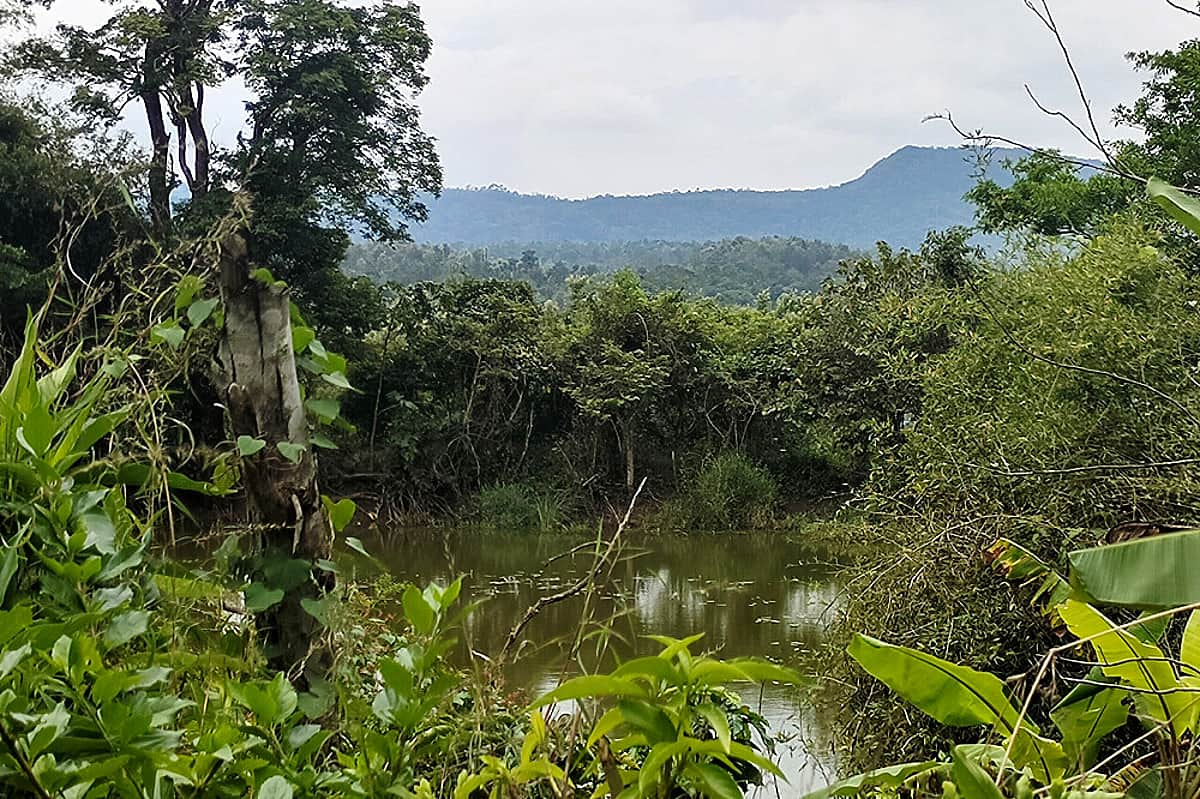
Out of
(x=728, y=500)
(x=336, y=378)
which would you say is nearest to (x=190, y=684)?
(x=336, y=378)

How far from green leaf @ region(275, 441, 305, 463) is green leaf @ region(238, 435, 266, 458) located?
3 cm

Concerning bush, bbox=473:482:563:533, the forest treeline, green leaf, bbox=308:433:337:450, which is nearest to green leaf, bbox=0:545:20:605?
green leaf, bbox=308:433:337:450

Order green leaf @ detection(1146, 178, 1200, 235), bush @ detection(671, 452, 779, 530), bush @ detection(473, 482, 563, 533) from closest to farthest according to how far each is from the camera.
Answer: green leaf @ detection(1146, 178, 1200, 235) → bush @ detection(671, 452, 779, 530) → bush @ detection(473, 482, 563, 533)

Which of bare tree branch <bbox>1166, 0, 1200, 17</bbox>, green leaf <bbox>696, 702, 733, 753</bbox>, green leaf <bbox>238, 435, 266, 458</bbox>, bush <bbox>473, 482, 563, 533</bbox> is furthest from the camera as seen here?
bush <bbox>473, 482, 563, 533</bbox>

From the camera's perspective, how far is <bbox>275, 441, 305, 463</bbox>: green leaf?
1006 mm

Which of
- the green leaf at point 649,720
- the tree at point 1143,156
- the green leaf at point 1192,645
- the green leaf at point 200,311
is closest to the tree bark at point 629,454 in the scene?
the tree at point 1143,156

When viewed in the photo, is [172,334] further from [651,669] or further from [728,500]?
[728,500]

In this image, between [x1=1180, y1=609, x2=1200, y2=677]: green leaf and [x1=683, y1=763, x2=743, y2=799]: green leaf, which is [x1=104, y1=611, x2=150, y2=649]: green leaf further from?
[x1=683, y1=763, x2=743, y2=799]: green leaf

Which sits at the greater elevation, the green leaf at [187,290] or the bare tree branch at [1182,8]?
the bare tree branch at [1182,8]

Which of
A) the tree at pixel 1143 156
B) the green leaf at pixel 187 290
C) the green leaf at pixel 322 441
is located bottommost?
the green leaf at pixel 322 441

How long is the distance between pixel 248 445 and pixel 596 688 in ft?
1.48

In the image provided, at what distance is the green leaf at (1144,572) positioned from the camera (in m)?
1.14

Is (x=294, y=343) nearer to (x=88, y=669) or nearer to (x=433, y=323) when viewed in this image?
(x=88, y=669)

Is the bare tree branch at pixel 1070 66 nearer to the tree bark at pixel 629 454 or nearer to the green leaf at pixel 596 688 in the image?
the green leaf at pixel 596 688
